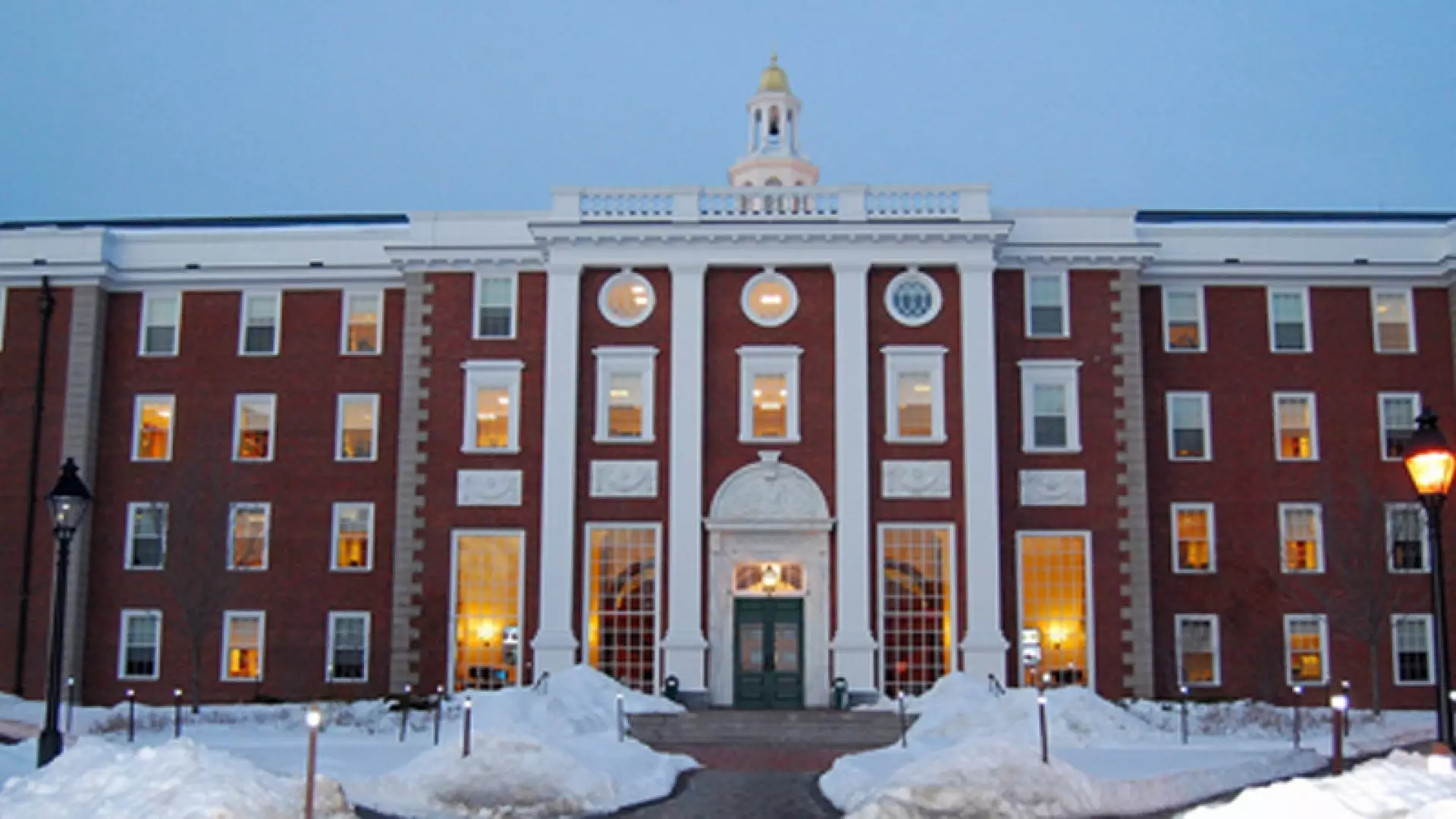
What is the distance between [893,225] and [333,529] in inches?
661

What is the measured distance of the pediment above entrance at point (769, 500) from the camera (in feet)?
128

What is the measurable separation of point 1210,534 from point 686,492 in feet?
45.4

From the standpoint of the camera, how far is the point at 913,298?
40.2 meters

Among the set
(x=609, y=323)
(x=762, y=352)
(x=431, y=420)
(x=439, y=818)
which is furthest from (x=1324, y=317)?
(x=439, y=818)

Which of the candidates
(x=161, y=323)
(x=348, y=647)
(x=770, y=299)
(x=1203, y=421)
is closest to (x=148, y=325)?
(x=161, y=323)

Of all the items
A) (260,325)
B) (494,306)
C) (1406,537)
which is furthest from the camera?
(260,325)

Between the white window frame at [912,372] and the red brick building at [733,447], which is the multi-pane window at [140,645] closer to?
the red brick building at [733,447]

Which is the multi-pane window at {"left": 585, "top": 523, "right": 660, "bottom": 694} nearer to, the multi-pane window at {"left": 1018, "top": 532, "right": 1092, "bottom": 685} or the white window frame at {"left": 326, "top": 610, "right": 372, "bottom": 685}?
the white window frame at {"left": 326, "top": 610, "right": 372, "bottom": 685}

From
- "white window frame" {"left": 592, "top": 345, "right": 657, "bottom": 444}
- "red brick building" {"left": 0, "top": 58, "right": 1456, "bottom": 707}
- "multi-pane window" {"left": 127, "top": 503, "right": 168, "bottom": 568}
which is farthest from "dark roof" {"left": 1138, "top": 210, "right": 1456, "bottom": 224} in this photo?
"multi-pane window" {"left": 127, "top": 503, "right": 168, "bottom": 568}

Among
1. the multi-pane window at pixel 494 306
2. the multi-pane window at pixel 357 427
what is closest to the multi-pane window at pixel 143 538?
the multi-pane window at pixel 357 427

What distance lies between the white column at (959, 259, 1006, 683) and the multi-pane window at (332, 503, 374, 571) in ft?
51.6

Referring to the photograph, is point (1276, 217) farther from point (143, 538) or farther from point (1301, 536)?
point (143, 538)

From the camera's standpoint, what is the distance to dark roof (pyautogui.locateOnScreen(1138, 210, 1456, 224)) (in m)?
47.3

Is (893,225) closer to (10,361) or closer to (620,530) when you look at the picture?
(620,530)
